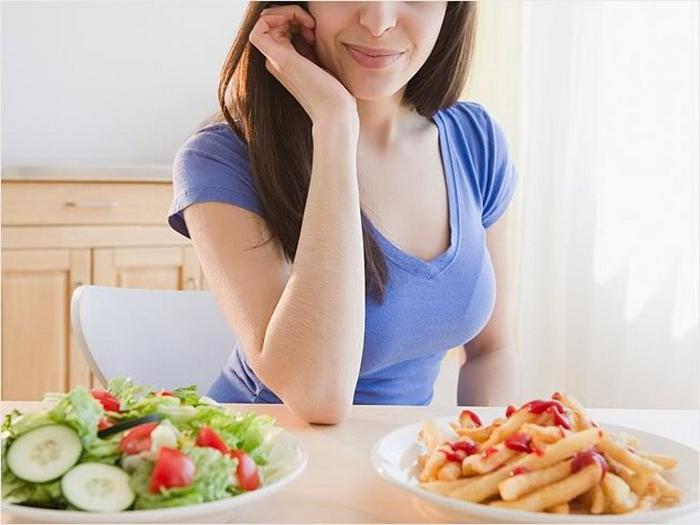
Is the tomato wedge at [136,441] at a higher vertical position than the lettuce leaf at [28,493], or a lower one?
higher

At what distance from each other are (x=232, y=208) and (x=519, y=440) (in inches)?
25.6

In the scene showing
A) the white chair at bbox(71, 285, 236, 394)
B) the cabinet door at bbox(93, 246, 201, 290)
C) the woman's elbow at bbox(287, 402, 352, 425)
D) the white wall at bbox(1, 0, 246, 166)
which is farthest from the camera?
the white wall at bbox(1, 0, 246, 166)

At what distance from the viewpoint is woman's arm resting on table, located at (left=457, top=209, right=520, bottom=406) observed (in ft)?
6.00

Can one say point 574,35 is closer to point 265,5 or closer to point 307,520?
point 265,5

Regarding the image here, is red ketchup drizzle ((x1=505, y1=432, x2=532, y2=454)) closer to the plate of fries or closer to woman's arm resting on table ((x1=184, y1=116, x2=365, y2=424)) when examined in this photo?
the plate of fries

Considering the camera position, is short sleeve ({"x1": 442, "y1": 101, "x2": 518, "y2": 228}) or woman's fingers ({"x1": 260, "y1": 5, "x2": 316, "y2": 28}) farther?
short sleeve ({"x1": 442, "y1": 101, "x2": 518, "y2": 228})

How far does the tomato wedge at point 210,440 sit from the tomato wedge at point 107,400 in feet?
0.34

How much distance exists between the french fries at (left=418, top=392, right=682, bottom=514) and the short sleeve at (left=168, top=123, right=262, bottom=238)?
59 centimetres

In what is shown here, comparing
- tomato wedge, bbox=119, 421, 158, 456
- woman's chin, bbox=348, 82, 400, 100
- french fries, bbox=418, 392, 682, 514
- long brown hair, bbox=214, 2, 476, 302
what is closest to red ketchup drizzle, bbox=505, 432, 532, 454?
french fries, bbox=418, 392, 682, 514

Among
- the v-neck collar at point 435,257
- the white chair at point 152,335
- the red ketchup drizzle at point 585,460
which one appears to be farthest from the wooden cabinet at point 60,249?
the red ketchup drizzle at point 585,460

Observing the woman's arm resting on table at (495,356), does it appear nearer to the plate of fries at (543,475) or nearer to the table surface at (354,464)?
the table surface at (354,464)

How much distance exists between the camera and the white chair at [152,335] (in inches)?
70.6

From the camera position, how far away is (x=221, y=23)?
4.43 m

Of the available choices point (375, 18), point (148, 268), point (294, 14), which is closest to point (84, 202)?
point (148, 268)
